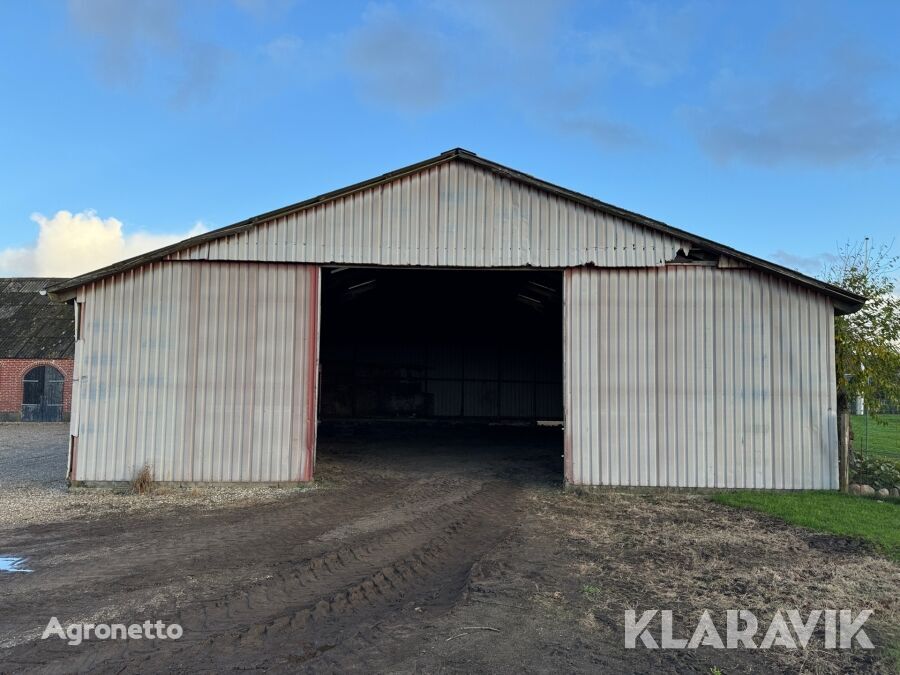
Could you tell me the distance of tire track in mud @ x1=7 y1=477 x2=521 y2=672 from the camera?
442 cm

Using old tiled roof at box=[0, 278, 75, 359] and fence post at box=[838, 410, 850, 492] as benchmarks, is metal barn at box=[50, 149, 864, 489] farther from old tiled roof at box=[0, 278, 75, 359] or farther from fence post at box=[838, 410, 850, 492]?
old tiled roof at box=[0, 278, 75, 359]

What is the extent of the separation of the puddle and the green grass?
9902 millimetres

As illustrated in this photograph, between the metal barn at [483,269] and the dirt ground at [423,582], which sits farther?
the metal barn at [483,269]

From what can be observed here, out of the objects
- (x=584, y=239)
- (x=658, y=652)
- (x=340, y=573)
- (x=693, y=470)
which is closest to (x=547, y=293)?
(x=584, y=239)

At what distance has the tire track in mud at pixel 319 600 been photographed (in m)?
4.42

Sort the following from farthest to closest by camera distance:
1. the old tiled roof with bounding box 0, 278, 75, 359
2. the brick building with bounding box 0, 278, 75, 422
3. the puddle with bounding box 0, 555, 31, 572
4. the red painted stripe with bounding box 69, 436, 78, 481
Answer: the old tiled roof with bounding box 0, 278, 75, 359 → the brick building with bounding box 0, 278, 75, 422 → the red painted stripe with bounding box 69, 436, 78, 481 → the puddle with bounding box 0, 555, 31, 572

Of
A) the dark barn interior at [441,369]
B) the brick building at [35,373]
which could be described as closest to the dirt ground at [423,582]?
the dark barn interior at [441,369]

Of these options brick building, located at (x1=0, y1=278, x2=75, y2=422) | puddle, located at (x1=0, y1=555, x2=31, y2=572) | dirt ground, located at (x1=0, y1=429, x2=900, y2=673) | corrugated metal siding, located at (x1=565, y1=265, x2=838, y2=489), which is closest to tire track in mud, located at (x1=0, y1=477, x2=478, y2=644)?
dirt ground, located at (x1=0, y1=429, x2=900, y2=673)

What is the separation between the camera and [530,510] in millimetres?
9727

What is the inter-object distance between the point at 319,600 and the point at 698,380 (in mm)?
8284

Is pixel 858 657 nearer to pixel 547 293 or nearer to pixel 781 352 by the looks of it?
pixel 781 352

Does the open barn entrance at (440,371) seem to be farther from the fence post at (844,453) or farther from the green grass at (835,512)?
the green grass at (835,512)

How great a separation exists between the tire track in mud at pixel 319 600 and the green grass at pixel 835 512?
13.7ft

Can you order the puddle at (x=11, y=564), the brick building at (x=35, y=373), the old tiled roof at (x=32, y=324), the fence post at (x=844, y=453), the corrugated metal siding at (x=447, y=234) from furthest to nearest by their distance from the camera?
the old tiled roof at (x=32, y=324), the brick building at (x=35, y=373), the corrugated metal siding at (x=447, y=234), the fence post at (x=844, y=453), the puddle at (x=11, y=564)
